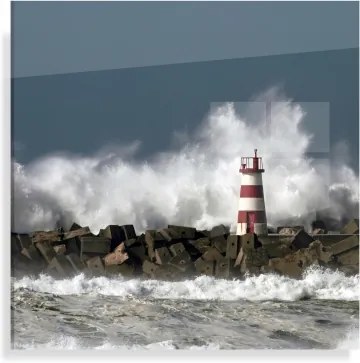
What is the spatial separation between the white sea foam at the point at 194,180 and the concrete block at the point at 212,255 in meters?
0.15

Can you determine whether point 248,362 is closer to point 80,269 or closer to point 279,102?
point 80,269

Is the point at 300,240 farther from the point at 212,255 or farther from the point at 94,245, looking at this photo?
the point at 94,245

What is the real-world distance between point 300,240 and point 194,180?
0.76 meters

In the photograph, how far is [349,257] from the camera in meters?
5.88

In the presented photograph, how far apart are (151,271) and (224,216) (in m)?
0.57

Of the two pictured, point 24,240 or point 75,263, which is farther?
point 75,263

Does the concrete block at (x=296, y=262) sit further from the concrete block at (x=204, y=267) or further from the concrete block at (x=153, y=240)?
the concrete block at (x=153, y=240)

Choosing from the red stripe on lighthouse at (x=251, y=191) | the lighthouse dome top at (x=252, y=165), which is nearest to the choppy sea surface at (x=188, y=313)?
the red stripe on lighthouse at (x=251, y=191)

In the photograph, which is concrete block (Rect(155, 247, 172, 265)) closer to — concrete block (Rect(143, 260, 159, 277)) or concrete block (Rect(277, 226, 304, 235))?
concrete block (Rect(143, 260, 159, 277))

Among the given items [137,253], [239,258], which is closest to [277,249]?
[239,258]

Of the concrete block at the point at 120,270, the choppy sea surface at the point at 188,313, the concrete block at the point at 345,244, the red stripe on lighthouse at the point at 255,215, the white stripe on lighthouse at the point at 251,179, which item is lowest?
the choppy sea surface at the point at 188,313

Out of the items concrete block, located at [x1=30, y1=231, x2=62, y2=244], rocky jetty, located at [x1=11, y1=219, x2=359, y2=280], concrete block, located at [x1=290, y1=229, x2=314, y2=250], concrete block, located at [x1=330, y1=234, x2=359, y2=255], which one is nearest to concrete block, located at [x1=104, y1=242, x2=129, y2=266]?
rocky jetty, located at [x1=11, y1=219, x2=359, y2=280]

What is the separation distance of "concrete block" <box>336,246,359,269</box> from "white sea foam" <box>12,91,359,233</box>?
236mm

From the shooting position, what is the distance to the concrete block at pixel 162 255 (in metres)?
5.92
